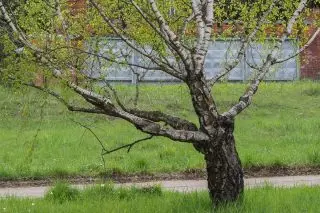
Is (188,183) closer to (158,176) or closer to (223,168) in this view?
(158,176)

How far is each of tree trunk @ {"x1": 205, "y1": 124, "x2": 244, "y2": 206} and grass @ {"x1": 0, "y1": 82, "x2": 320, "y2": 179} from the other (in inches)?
71.2

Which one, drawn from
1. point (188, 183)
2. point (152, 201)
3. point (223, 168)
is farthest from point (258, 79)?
point (188, 183)

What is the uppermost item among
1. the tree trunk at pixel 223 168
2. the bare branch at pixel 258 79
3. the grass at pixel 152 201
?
the bare branch at pixel 258 79

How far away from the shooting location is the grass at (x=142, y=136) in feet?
35.0

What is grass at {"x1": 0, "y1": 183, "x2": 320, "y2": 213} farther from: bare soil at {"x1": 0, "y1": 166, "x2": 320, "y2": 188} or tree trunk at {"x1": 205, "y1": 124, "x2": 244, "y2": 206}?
bare soil at {"x1": 0, "y1": 166, "x2": 320, "y2": 188}

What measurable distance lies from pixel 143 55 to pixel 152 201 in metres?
1.77

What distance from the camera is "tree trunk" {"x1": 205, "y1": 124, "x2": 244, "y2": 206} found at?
240 inches

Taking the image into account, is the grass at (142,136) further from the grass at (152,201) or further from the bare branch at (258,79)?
the bare branch at (258,79)

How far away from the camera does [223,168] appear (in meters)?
6.14

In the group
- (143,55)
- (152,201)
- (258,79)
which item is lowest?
(152,201)

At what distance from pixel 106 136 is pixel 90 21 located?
630cm

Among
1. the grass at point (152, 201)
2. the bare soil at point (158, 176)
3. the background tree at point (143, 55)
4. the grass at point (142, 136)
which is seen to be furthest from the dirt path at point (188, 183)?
the background tree at point (143, 55)

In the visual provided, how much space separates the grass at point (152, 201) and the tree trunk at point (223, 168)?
13 cm

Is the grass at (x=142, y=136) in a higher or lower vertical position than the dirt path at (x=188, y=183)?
higher
